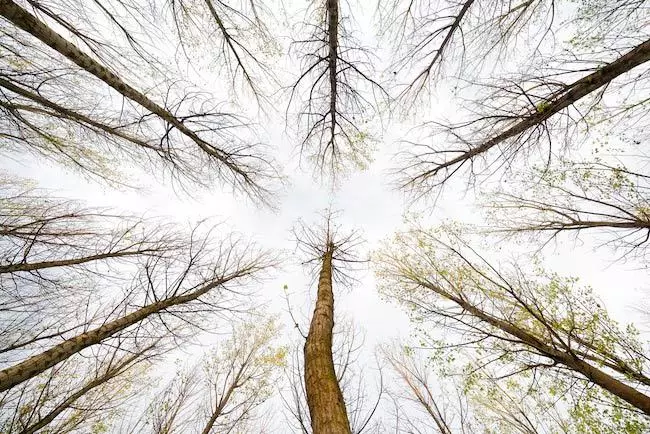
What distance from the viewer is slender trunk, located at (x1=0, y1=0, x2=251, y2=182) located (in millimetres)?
2453

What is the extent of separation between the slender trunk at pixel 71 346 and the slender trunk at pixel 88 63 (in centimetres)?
248

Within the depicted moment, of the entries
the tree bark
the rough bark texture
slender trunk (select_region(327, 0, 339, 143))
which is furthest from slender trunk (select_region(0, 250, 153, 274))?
slender trunk (select_region(327, 0, 339, 143))

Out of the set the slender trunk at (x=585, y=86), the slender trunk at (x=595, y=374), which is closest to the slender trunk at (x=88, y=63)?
the slender trunk at (x=585, y=86)

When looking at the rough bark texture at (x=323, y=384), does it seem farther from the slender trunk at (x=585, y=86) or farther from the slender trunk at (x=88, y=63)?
the slender trunk at (x=585, y=86)

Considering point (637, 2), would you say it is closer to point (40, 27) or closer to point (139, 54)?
point (139, 54)

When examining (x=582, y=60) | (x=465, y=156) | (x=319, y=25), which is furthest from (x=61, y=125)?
(x=582, y=60)

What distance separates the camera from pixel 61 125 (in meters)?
4.47

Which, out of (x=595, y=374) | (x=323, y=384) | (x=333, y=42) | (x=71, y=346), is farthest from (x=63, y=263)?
(x=595, y=374)

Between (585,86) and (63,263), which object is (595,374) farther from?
(63,263)

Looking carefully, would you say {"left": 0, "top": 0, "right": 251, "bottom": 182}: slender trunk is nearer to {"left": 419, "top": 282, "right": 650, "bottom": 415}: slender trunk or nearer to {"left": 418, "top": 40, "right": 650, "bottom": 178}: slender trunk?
{"left": 418, "top": 40, "right": 650, "bottom": 178}: slender trunk

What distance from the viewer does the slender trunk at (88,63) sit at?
96.6 inches

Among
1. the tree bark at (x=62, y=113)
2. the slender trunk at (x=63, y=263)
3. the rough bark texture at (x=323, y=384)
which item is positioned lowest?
the rough bark texture at (x=323, y=384)

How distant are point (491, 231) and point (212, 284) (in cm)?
578

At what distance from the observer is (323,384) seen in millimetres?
2334
